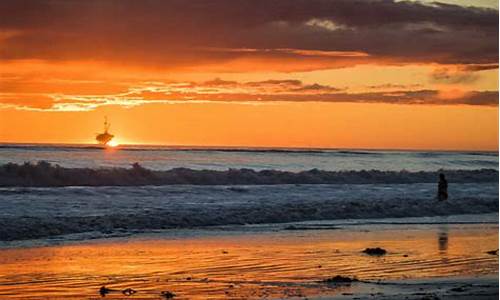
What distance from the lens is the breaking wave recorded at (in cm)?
2342

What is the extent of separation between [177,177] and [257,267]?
689 inches

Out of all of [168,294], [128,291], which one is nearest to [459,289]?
[168,294]

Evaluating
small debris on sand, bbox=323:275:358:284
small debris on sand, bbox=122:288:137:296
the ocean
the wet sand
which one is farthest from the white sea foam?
small debris on sand, bbox=323:275:358:284

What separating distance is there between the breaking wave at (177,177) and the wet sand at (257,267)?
41.2ft

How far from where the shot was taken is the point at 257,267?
8367 millimetres

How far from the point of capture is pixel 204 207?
15359 millimetres

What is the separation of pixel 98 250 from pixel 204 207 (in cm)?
570

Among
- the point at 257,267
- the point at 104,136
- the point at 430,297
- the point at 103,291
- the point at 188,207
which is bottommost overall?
the point at 430,297

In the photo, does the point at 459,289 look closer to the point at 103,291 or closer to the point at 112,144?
the point at 103,291

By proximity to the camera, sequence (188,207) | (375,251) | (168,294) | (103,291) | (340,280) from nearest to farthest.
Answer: (168,294)
(103,291)
(340,280)
(375,251)
(188,207)

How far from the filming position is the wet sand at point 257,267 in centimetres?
697

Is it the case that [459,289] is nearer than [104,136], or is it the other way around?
[459,289]

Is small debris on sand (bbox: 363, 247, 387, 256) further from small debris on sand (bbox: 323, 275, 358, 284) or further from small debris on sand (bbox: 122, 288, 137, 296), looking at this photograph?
small debris on sand (bbox: 122, 288, 137, 296)

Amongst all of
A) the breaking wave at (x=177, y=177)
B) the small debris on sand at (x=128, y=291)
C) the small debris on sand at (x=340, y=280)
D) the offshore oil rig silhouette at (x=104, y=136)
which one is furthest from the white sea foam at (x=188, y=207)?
the offshore oil rig silhouette at (x=104, y=136)
